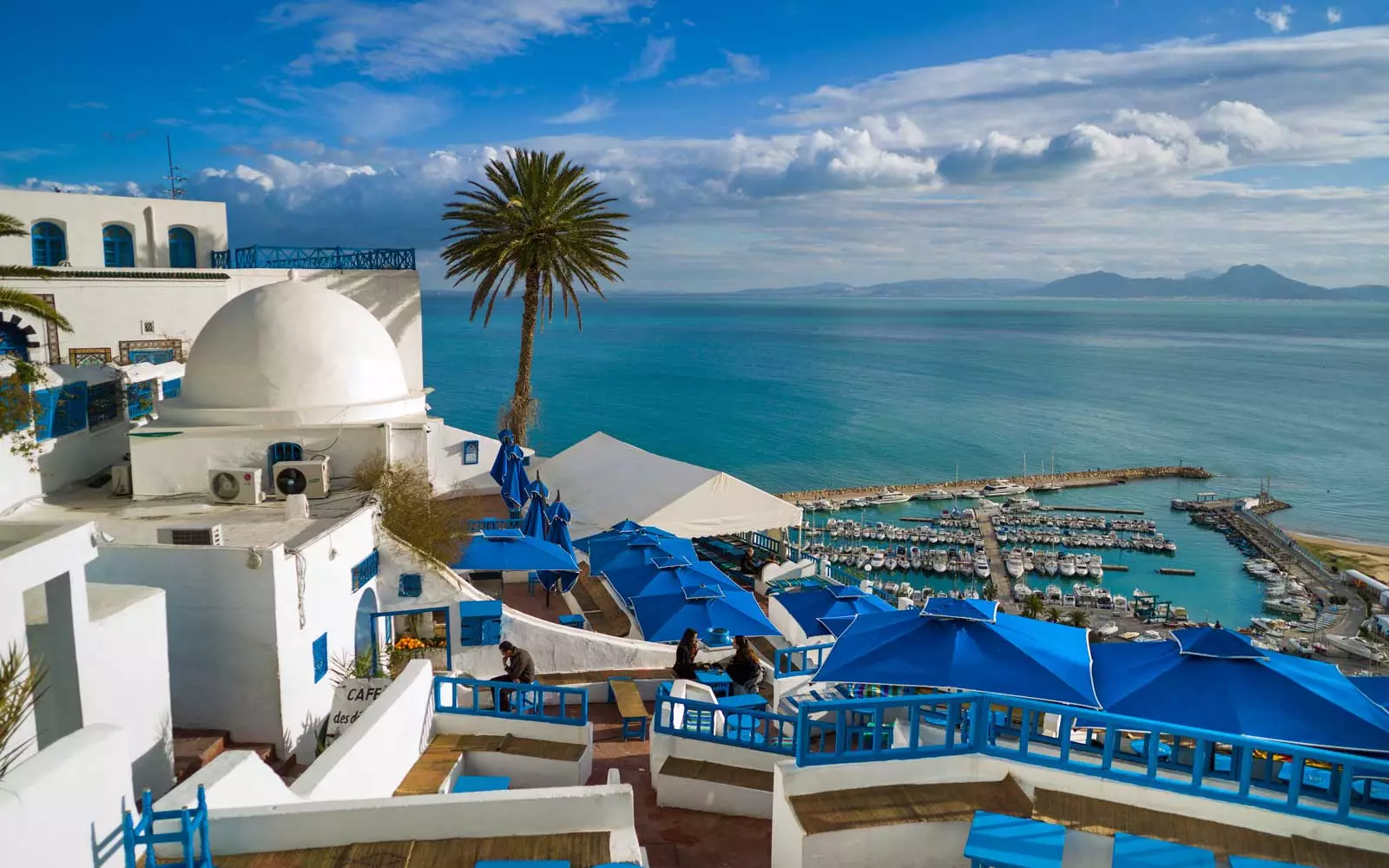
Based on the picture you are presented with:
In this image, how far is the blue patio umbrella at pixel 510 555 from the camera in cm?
1570

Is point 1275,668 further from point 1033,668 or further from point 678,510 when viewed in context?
point 678,510

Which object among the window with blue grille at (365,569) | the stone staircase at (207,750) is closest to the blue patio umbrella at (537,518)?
the window with blue grille at (365,569)

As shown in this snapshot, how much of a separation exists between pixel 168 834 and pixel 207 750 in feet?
17.4

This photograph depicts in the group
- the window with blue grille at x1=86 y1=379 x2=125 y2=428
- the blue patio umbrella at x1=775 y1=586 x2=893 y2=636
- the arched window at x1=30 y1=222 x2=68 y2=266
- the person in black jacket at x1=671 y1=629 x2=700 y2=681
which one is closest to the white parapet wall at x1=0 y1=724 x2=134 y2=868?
the person in black jacket at x1=671 y1=629 x2=700 y2=681

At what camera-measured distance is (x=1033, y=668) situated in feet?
27.6

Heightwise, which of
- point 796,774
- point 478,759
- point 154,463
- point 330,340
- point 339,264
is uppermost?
point 339,264

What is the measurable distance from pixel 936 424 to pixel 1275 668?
9172cm

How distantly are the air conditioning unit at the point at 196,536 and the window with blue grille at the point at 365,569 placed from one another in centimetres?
241

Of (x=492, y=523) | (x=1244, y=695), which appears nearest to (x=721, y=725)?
(x=1244, y=695)

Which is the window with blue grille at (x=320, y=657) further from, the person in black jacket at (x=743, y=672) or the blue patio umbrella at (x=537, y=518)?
the blue patio umbrella at (x=537, y=518)

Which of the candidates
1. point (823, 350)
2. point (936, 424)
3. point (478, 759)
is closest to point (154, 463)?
point (478, 759)

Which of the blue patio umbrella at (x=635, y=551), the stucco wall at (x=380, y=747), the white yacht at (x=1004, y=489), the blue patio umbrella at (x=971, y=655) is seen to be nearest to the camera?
the stucco wall at (x=380, y=747)

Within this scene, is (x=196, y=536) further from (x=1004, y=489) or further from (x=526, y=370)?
(x=1004, y=489)

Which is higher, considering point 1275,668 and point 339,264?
point 339,264
